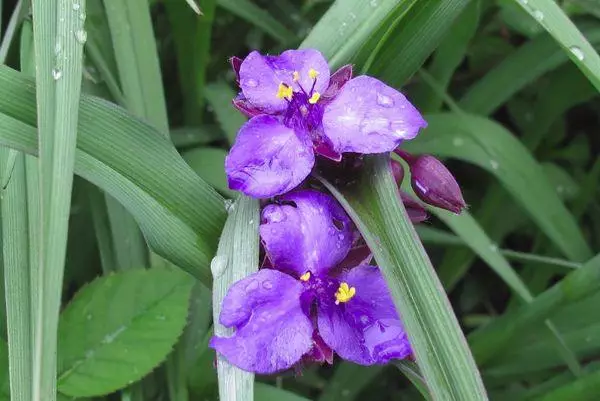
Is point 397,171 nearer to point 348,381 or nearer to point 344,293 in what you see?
point 344,293

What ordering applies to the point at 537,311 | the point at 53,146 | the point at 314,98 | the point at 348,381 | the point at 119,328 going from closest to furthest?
the point at 53,146, the point at 314,98, the point at 119,328, the point at 537,311, the point at 348,381

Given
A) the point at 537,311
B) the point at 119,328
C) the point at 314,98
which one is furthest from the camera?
the point at 537,311

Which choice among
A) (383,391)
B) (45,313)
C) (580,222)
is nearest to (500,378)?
(383,391)

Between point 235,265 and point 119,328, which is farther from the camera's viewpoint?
point 119,328

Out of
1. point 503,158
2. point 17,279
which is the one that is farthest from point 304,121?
point 503,158

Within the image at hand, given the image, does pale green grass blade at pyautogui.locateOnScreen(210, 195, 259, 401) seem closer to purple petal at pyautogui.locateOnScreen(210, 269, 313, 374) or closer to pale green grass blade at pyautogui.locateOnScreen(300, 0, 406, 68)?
purple petal at pyautogui.locateOnScreen(210, 269, 313, 374)

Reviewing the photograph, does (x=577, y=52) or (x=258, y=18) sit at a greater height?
(x=577, y=52)
